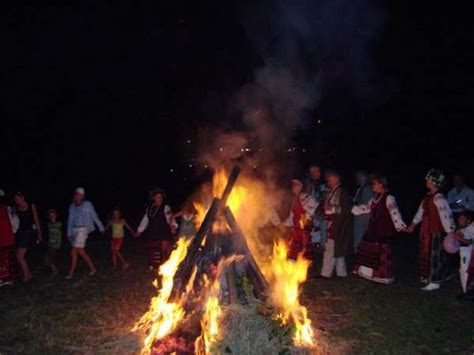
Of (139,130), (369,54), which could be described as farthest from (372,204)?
(139,130)

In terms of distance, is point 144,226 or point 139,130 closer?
point 144,226

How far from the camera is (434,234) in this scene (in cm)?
897

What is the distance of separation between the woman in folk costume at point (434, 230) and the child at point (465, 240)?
0.62 ft

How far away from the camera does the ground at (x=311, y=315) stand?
6215mm

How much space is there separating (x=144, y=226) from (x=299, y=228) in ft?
10.3

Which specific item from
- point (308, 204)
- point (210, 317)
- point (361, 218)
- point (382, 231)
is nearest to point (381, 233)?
point (382, 231)

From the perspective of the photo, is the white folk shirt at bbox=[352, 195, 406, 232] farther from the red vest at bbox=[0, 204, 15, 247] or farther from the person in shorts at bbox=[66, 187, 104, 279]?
the red vest at bbox=[0, 204, 15, 247]

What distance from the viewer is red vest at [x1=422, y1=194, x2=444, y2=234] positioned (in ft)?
29.1

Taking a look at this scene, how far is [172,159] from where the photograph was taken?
21.0 m

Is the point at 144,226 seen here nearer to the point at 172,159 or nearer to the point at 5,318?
the point at 5,318

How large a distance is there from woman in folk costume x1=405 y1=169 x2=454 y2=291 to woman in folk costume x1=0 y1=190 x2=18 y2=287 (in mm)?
7111

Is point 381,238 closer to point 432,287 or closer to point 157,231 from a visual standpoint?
point 432,287

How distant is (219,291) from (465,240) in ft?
14.2

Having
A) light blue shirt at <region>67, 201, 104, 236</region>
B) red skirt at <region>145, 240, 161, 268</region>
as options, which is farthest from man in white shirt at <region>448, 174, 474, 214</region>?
light blue shirt at <region>67, 201, 104, 236</region>
